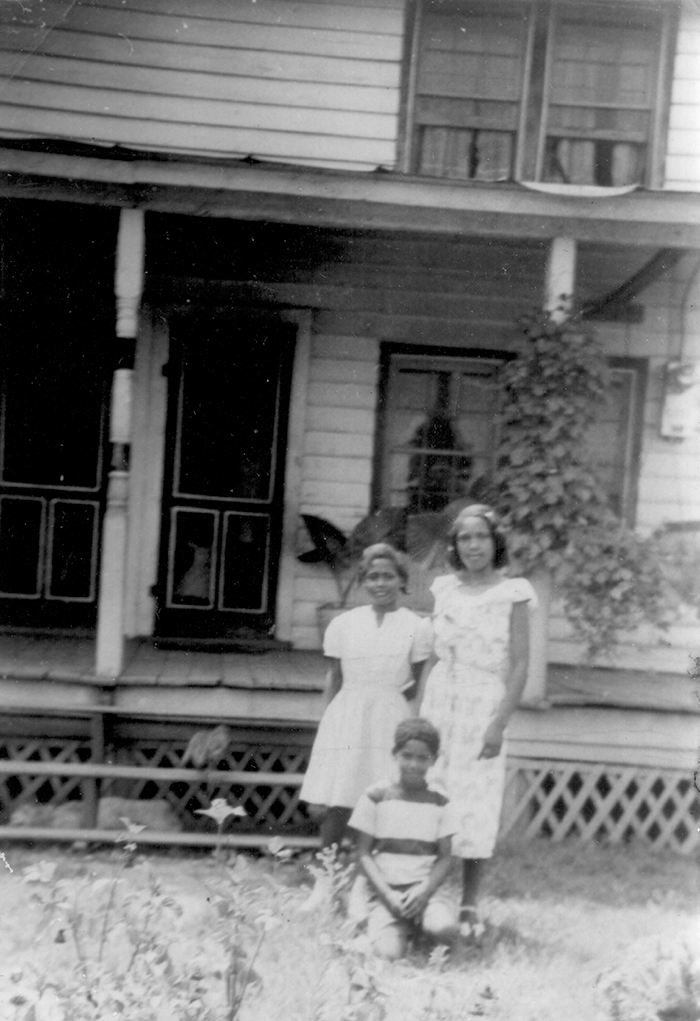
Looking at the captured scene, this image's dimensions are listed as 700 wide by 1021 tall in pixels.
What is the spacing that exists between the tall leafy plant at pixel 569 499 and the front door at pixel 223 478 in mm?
2164

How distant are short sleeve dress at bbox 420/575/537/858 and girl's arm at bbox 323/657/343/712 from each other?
47 cm

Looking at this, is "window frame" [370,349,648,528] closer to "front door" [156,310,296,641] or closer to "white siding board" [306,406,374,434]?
"white siding board" [306,406,374,434]

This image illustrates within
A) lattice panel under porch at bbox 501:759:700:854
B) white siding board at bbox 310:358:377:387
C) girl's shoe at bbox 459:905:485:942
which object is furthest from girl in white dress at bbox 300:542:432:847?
white siding board at bbox 310:358:377:387

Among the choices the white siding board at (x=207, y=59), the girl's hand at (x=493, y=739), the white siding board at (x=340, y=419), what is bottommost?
the girl's hand at (x=493, y=739)

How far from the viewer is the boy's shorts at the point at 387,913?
141 inches

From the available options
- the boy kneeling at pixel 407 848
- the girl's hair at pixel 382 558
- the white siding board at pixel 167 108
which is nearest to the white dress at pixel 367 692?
the girl's hair at pixel 382 558

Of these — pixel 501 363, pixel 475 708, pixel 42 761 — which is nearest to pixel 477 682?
pixel 475 708

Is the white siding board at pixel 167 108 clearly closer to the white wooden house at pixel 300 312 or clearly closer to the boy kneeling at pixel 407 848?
the white wooden house at pixel 300 312

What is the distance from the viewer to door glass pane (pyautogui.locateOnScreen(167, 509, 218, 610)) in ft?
21.0

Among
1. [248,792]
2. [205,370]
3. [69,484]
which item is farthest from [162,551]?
→ [248,792]

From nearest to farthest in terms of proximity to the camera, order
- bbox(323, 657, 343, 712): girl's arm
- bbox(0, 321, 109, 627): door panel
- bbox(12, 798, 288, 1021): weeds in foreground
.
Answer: bbox(12, 798, 288, 1021): weeds in foreground
bbox(323, 657, 343, 712): girl's arm
bbox(0, 321, 109, 627): door panel

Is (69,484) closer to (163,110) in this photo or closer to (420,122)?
(163,110)

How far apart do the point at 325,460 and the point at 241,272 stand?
1.45 metres

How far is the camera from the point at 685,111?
21.0ft
